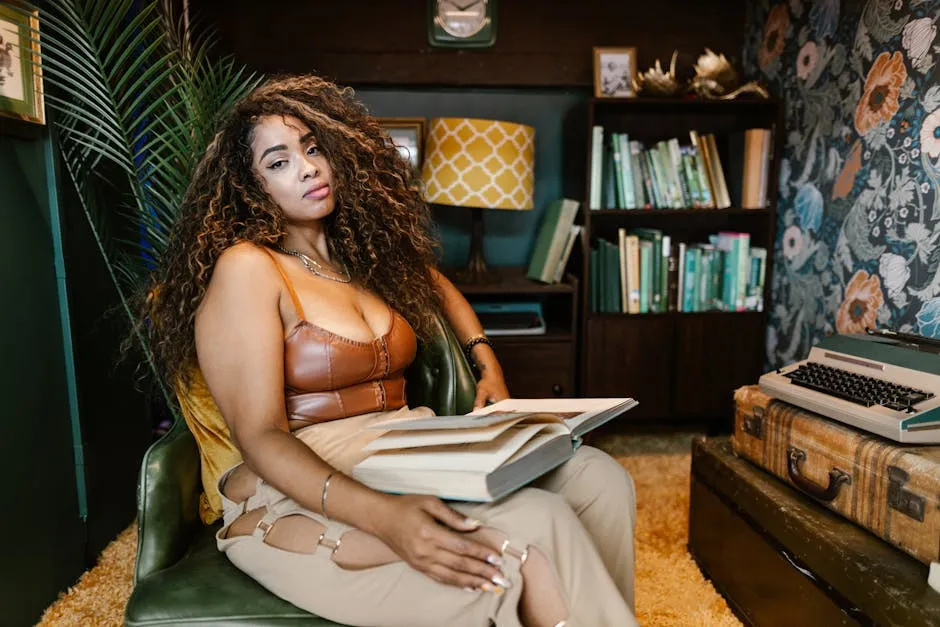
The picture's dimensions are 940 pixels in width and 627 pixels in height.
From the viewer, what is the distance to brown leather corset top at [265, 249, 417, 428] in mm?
1235

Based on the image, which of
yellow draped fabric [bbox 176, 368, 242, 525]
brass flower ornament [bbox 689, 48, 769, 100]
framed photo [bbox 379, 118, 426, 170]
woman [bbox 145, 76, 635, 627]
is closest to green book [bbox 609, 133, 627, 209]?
brass flower ornament [bbox 689, 48, 769, 100]

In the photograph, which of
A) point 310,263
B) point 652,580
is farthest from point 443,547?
point 652,580

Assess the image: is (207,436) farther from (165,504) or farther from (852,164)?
(852,164)

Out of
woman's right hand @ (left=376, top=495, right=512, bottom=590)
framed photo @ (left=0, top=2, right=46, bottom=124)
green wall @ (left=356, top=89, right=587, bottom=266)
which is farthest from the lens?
green wall @ (left=356, top=89, right=587, bottom=266)

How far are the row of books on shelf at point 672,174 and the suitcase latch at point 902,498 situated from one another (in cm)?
158

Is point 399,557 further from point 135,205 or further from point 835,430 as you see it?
point 135,205

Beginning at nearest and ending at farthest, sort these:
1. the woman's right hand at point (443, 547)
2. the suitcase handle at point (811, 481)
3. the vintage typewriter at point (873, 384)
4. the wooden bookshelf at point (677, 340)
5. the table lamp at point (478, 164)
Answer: the woman's right hand at point (443, 547) → the vintage typewriter at point (873, 384) → the suitcase handle at point (811, 481) → the table lamp at point (478, 164) → the wooden bookshelf at point (677, 340)

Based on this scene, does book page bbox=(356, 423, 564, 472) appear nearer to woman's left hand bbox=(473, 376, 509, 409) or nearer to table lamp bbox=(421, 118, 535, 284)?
woman's left hand bbox=(473, 376, 509, 409)

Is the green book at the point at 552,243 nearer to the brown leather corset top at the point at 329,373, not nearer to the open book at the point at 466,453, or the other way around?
the brown leather corset top at the point at 329,373

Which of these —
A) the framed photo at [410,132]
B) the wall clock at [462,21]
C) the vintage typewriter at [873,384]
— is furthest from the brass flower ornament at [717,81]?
the vintage typewriter at [873,384]

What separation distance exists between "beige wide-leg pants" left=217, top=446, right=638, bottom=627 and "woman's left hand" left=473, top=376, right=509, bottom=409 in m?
0.46

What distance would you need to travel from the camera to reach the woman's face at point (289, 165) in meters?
1.34

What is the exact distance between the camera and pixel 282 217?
4.49 feet

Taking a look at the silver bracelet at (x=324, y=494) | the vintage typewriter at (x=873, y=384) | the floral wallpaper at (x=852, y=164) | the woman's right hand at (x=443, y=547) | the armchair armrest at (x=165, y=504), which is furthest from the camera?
the floral wallpaper at (x=852, y=164)
